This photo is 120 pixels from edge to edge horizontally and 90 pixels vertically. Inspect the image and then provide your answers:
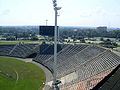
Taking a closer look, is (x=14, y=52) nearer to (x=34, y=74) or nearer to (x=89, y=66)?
(x=34, y=74)

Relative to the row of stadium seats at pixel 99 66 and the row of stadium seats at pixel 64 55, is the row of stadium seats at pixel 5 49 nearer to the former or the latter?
the row of stadium seats at pixel 64 55

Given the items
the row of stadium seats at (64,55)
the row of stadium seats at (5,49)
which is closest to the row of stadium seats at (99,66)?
the row of stadium seats at (64,55)

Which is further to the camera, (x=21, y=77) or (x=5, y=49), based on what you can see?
(x=5, y=49)

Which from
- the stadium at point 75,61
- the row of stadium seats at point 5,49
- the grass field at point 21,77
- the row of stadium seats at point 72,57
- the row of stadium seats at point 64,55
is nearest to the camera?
the stadium at point 75,61

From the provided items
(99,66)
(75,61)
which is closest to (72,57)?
(75,61)

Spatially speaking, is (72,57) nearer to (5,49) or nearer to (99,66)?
(99,66)

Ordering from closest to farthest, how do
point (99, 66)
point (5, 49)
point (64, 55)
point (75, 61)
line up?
point (99, 66) < point (75, 61) < point (64, 55) < point (5, 49)

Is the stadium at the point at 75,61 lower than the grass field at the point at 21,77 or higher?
higher
